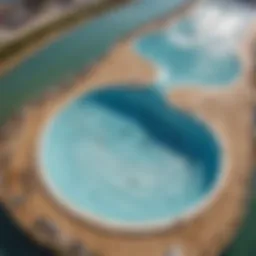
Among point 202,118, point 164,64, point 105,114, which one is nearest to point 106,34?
point 164,64

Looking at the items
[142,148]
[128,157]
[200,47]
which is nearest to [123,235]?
[128,157]

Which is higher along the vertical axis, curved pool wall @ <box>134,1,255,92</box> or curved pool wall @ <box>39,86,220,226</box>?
curved pool wall @ <box>134,1,255,92</box>

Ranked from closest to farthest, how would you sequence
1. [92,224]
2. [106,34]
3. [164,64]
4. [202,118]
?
1. [92,224]
2. [202,118]
3. [164,64]
4. [106,34]

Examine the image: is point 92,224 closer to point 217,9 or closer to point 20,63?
point 20,63

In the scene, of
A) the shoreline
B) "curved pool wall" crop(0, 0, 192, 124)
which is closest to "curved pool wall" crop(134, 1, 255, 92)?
"curved pool wall" crop(0, 0, 192, 124)

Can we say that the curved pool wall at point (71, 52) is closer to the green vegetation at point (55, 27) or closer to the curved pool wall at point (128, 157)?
the green vegetation at point (55, 27)

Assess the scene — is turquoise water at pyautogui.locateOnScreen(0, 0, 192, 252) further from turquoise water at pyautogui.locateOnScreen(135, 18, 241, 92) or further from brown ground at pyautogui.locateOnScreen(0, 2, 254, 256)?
turquoise water at pyautogui.locateOnScreen(135, 18, 241, 92)

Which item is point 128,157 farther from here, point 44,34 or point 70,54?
point 44,34
